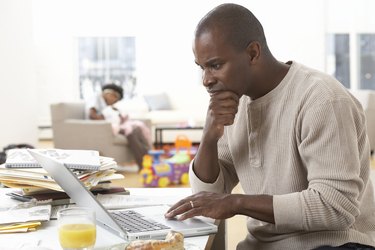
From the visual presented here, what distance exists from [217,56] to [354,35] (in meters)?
8.67

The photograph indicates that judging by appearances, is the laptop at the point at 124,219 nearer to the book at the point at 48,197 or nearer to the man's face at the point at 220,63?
the book at the point at 48,197

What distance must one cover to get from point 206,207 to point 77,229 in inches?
15.6

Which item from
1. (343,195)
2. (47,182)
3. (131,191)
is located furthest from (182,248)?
(131,191)

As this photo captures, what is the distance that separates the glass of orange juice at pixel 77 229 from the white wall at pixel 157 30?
8.39 metres

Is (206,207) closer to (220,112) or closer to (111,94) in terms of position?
(220,112)

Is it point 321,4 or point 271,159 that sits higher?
point 321,4

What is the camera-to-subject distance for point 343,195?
166cm

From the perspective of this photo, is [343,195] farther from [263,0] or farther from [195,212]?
[263,0]

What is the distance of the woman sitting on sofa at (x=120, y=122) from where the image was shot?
7125 millimetres

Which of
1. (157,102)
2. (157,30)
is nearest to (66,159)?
(157,102)

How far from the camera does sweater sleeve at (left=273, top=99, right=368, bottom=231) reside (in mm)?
1659

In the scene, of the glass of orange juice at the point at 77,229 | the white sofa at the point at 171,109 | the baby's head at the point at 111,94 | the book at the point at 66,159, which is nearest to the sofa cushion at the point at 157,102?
the white sofa at the point at 171,109

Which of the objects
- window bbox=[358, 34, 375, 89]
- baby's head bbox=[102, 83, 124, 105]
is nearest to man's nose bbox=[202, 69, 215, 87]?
baby's head bbox=[102, 83, 124, 105]

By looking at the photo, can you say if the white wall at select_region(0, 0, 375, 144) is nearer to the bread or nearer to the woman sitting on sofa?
the woman sitting on sofa
